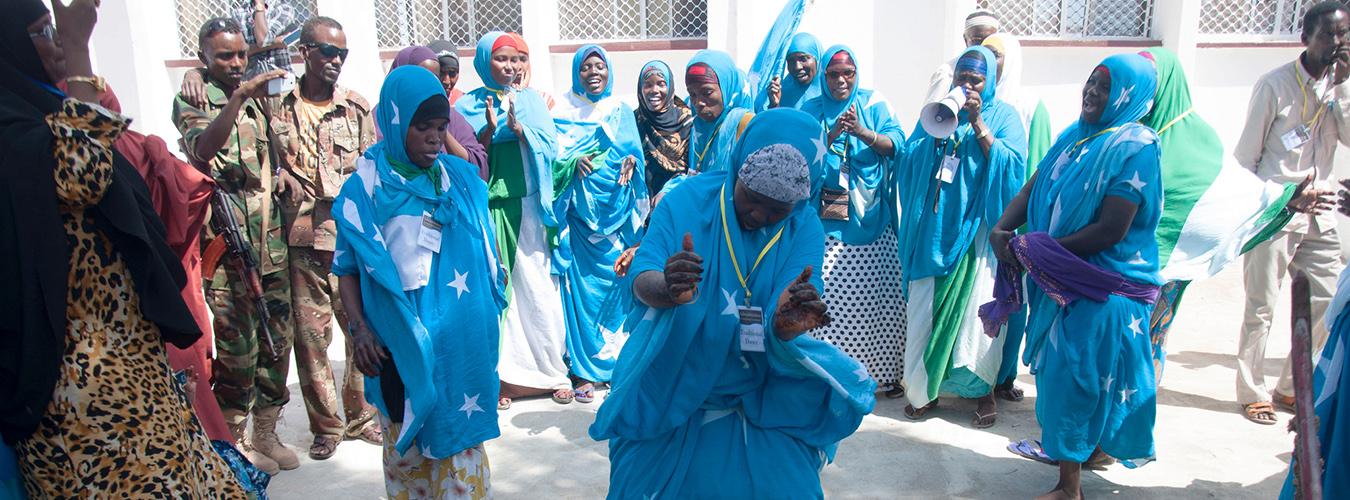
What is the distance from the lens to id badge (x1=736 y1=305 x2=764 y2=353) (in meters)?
2.52

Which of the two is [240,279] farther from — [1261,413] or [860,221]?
[1261,413]

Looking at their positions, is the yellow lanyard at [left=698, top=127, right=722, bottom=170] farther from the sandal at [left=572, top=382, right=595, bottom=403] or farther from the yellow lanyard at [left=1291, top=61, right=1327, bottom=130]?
the yellow lanyard at [left=1291, top=61, right=1327, bottom=130]

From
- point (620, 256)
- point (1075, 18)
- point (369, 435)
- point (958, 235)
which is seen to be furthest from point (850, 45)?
point (369, 435)

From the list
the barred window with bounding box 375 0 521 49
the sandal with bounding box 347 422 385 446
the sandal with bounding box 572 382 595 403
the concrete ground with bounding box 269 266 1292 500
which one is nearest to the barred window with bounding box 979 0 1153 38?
the concrete ground with bounding box 269 266 1292 500

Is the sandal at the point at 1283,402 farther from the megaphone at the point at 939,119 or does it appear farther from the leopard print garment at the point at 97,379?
the leopard print garment at the point at 97,379

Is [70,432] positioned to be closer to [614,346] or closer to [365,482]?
[365,482]

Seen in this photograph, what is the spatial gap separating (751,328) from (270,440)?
3.05 meters

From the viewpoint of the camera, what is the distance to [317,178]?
4.36m

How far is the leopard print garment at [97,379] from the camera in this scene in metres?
2.25

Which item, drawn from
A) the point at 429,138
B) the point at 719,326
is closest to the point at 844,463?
the point at 719,326

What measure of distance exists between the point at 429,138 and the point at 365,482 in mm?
2023

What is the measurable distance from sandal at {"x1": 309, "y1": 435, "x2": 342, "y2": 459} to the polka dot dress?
2787mm

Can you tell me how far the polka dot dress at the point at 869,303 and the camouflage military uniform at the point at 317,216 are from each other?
Result: 2728 millimetres

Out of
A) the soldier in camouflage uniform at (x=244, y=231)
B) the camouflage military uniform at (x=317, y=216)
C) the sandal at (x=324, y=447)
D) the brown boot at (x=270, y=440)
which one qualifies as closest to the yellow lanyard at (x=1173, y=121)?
the camouflage military uniform at (x=317, y=216)
